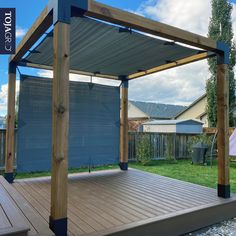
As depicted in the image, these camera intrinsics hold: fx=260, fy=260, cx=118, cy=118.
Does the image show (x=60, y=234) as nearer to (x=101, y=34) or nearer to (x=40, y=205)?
(x=40, y=205)

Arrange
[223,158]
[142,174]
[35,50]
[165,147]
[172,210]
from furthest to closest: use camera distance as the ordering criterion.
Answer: [165,147], [142,174], [35,50], [223,158], [172,210]

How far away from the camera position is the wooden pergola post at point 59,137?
8.13ft

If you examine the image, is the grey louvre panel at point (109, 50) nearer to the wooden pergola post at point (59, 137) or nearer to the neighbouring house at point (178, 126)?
the wooden pergola post at point (59, 137)

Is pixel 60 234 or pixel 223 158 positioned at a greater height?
pixel 223 158

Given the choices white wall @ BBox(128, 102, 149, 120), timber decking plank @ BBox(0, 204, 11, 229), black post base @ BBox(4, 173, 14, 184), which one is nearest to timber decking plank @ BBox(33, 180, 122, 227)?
timber decking plank @ BBox(0, 204, 11, 229)

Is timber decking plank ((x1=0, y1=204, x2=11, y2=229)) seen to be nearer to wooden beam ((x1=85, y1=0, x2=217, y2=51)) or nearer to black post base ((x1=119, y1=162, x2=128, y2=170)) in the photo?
wooden beam ((x1=85, y1=0, x2=217, y2=51))

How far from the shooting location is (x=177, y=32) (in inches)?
133

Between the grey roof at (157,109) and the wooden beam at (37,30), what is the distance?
79.6 feet

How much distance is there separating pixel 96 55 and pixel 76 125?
5.82 feet

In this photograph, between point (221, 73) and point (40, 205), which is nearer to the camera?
point (40, 205)

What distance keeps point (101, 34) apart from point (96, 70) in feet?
7.42

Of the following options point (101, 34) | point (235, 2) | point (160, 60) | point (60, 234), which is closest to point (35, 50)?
point (101, 34)

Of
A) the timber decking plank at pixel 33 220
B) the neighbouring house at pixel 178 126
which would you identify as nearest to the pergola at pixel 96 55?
the timber decking plank at pixel 33 220

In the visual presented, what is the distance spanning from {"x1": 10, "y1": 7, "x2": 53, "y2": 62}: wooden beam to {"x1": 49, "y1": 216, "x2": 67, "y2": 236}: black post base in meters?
2.11
